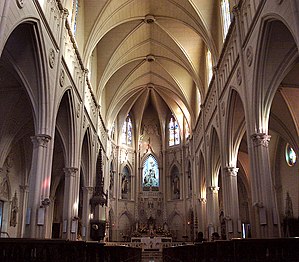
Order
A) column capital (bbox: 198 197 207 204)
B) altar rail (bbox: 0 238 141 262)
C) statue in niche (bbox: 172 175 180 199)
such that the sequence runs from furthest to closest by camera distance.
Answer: statue in niche (bbox: 172 175 180 199), column capital (bbox: 198 197 207 204), altar rail (bbox: 0 238 141 262)

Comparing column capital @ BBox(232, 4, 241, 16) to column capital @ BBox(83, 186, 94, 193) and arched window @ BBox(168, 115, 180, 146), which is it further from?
arched window @ BBox(168, 115, 180, 146)

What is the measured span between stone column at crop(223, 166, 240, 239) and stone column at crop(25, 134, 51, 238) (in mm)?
10241

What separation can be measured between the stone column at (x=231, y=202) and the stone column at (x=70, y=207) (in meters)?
8.70

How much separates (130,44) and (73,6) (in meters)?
8.99

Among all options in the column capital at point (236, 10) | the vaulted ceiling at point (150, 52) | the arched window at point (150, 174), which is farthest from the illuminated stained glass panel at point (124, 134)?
the column capital at point (236, 10)

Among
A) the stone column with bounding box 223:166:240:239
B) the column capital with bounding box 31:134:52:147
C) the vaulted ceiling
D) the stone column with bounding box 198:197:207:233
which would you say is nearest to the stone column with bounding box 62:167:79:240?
the column capital with bounding box 31:134:52:147

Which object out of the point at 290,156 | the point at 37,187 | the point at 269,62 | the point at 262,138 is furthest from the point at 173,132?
the point at 37,187

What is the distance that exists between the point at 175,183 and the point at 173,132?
5.99 meters

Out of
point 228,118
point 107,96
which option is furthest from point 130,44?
point 228,118

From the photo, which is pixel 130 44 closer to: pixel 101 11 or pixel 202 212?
pixel 101 11

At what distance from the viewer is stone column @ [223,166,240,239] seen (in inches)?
778

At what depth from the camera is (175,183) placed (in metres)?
41.2

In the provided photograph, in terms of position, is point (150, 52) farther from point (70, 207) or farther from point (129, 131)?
point (70, 207)

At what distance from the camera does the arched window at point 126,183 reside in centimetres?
4072
